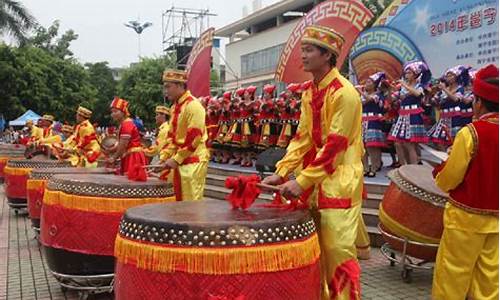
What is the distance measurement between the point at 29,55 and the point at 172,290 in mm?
32290

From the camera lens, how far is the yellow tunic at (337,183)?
295 centimetres

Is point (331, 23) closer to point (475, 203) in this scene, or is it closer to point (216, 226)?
point (475, 203)

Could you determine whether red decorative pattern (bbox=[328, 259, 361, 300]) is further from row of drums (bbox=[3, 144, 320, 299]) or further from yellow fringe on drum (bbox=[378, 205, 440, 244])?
yellow fringe on drum (bbox=[378, 205, 440, 244])

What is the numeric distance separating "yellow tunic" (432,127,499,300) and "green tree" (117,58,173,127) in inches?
1250

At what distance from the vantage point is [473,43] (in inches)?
377

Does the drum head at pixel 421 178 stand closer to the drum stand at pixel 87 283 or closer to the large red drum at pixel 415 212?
the large red drum at pixel 415 212

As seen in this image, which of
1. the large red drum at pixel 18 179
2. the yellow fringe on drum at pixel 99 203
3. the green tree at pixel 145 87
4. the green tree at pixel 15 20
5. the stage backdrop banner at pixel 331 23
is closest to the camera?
the yellow fringe on drum at pixel 99 203

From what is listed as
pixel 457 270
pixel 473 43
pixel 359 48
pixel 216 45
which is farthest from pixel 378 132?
pixel 216 45

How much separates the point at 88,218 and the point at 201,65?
1299 centimetres

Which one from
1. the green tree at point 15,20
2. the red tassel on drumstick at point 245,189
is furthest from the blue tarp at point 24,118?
the red tassel on drumstick at point 245,189

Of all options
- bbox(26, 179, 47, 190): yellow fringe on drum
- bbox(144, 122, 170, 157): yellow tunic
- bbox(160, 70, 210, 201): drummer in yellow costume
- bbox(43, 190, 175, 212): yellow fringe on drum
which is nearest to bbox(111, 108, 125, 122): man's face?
bbox(144, 122, 170, 157): yellow tunic

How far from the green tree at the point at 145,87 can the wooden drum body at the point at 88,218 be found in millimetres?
30557

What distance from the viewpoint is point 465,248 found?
3.18 metres

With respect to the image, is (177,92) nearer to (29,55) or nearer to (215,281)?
(215,281)
